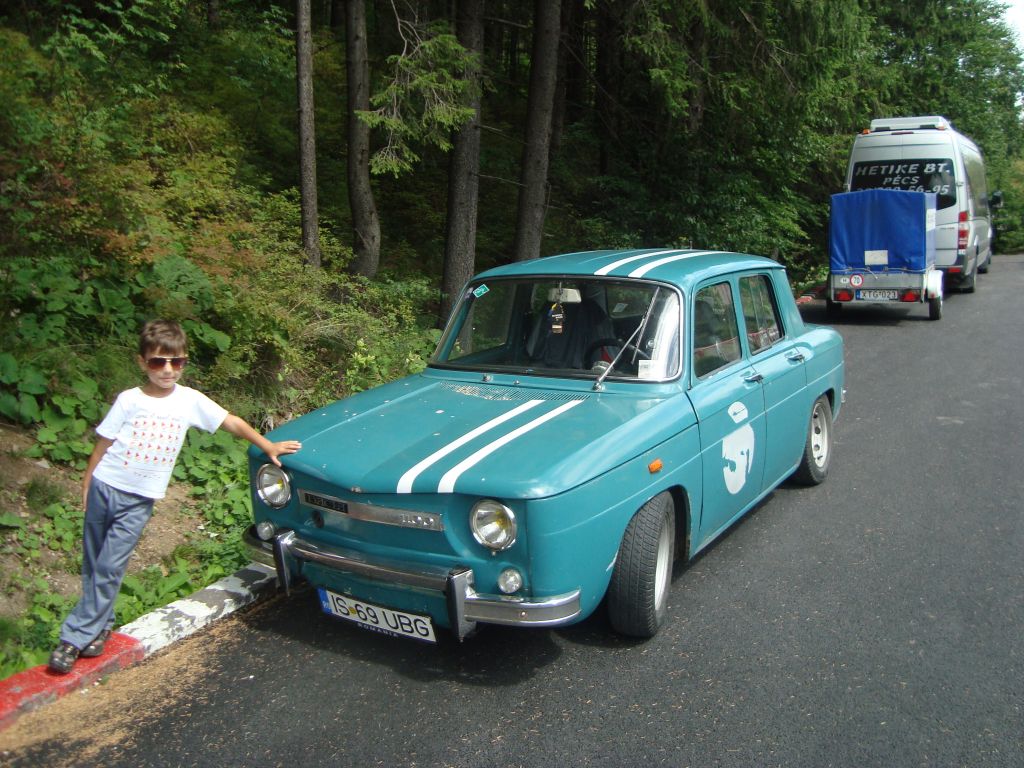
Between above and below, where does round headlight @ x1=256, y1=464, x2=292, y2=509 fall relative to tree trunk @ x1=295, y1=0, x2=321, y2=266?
below

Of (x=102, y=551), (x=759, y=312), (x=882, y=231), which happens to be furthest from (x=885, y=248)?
(x=102, y=551)

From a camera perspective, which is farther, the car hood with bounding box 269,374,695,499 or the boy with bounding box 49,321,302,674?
the boy with bounding box 49,321,302,674

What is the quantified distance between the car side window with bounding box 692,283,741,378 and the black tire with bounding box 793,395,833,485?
4.27ft

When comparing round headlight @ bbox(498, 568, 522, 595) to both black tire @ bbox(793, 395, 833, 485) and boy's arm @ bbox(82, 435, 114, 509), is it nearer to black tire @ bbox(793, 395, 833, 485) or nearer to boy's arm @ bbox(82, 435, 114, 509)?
boy's arm @ bbox(82, 435, 114, 509)

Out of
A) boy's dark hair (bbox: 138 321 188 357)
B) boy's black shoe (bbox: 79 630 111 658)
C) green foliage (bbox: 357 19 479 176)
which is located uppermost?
green foliage (bbox: 357 19 479 176)

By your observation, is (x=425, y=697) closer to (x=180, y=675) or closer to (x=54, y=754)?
(x=180, y=675)

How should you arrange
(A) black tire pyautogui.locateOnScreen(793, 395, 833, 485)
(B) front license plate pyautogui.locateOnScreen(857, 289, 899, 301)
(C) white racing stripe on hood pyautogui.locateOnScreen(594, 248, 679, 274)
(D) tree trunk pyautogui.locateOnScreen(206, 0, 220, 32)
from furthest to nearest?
(D) tree trunk pyautogui.locateOnScreen(206, 0, 220, 32), (B) front license plate pyautogui.locateOnScreen(857, 289, 899, 301), (A) black tire pyautogui.locateOnScreen(793, 395, 833, 485), (C) white racing stripe on hood pyautogui.locateOnScreen(594, 248, 679, 274)

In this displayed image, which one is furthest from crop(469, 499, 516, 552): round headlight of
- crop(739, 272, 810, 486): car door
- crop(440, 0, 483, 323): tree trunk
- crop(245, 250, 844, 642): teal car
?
crop(440, 0, 483, 323): tree trunk

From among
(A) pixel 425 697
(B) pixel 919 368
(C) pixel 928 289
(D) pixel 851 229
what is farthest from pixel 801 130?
(A) pixel 425 697

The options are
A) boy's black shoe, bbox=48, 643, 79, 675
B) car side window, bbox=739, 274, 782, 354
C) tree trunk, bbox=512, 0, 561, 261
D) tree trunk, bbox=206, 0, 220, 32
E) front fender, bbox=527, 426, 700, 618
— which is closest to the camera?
front fender, bbox=527, 426, 700, 618

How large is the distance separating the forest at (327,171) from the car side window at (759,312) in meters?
3.55

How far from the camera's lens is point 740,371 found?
17.7 feet

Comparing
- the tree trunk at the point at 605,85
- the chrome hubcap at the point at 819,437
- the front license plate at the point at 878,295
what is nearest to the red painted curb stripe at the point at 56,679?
the chrome hubcap at the point at 819,437

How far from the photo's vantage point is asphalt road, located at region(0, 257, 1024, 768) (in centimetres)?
346
